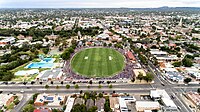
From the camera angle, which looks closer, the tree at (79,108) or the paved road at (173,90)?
the tree at (79,108)

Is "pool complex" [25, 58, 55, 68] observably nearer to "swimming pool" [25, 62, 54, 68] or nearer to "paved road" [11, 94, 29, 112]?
"swimming pool" [25, 62, 54, 68]

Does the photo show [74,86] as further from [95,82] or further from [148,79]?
[148,79]

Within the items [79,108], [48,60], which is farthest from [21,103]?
[48,60]

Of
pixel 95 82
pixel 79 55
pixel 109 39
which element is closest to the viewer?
pixel 95 82

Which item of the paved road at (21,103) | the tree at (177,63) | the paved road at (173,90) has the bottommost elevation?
the paved road at (21,103)

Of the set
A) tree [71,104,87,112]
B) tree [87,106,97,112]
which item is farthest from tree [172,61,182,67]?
tree [71,104,87,112]

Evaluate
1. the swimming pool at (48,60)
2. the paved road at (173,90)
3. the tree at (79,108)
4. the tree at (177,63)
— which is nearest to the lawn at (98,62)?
the swimming pool at (48,60)

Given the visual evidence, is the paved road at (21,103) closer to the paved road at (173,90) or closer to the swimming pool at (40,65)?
the swimming pool at (40,65)

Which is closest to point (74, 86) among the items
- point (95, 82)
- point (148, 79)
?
point (95, 82)

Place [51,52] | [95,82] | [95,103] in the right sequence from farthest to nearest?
[51,52] < [95,82] < [95,103]
